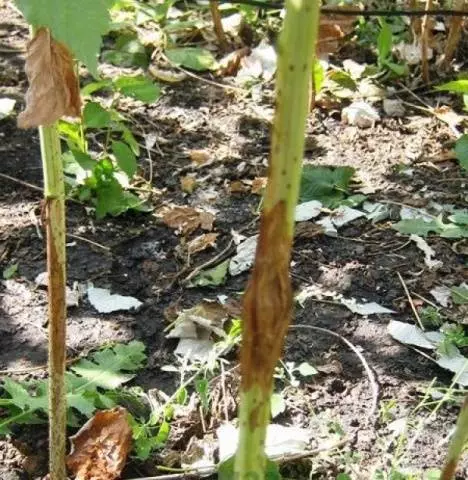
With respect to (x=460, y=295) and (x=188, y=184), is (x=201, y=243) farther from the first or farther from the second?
(x=460, y=295)

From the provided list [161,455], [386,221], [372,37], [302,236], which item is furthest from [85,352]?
[372,37]

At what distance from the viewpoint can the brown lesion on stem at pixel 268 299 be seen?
0.82 m

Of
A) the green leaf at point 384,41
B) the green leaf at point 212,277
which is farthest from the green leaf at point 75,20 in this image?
the green leaf at point 384,41

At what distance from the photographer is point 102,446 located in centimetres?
153

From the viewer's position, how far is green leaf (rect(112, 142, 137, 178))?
2211 millimetres

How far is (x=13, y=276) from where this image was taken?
6.79ft

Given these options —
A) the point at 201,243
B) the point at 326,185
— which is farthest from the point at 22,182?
the point at 326,185

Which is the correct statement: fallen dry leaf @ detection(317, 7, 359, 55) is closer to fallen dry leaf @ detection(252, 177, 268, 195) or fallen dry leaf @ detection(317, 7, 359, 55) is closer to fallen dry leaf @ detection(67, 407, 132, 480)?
fallen dry leaf @ detection(252, 177, 268, 195)

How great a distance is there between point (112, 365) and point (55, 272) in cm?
55

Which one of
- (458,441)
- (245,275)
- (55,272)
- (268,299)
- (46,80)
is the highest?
(46,80)

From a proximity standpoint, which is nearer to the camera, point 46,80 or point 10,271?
point 46,80

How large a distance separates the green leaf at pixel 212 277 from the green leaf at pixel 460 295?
1.82 ft

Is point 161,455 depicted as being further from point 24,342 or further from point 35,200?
point 35,200

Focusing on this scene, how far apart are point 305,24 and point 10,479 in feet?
3.58
